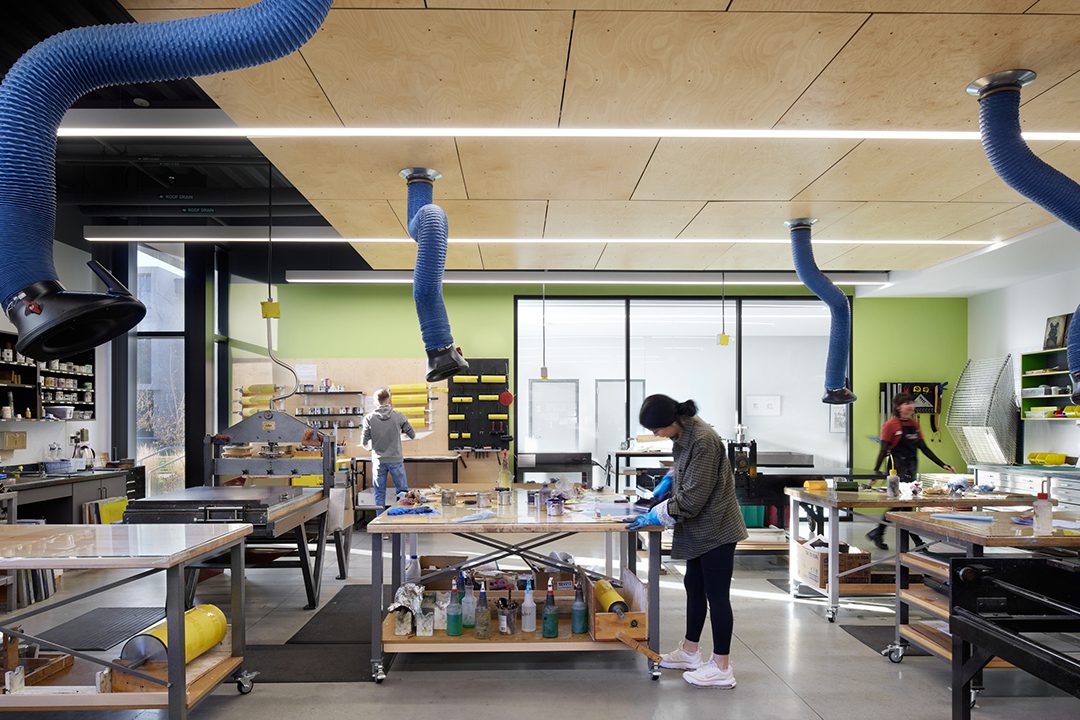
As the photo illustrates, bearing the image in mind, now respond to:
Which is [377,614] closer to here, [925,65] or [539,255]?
[925,65]

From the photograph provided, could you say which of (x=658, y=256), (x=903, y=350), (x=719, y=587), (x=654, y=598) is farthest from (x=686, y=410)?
(x=903, y=350)

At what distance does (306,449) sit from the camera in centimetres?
1022

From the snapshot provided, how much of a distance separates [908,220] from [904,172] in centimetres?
150

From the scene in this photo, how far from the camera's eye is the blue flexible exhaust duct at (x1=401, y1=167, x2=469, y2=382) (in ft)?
15.6

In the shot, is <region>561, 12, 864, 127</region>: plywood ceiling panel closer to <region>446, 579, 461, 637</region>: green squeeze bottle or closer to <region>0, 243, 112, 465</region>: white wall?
<region>446, 579, 461, 637</region>: green squeeze bottle

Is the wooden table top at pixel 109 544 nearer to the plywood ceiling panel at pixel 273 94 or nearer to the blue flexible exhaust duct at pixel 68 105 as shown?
the blue flexible exhaust duct at pixel 68 105

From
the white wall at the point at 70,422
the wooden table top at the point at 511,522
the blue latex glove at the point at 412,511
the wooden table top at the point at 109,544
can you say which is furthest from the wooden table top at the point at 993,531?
the white wall at the point at 70,422

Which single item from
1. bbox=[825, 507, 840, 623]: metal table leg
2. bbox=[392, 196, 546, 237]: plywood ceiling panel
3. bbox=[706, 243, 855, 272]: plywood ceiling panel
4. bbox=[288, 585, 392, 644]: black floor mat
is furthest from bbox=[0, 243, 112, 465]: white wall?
bbox=[825, 507, 840, 623]: metal table leg

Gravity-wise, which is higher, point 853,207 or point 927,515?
point 853,207

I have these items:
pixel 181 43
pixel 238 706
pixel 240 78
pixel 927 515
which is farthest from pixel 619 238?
pixel 181 43

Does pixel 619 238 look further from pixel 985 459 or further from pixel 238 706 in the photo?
pixel 985 459

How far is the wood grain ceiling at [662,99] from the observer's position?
2.98 metres

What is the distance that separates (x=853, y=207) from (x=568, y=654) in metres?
3.99

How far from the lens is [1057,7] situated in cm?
289
